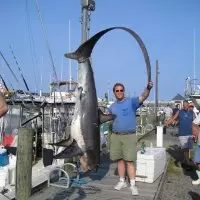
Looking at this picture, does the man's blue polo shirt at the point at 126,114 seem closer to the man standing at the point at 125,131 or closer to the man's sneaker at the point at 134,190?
the man standing at the point at 125,131

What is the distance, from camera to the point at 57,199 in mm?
5371

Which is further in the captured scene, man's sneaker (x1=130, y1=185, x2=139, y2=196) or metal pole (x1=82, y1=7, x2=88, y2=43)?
man's sneaker (x1=130, y1=185, x2=139, y2=196)

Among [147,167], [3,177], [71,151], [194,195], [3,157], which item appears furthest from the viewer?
[147,167]

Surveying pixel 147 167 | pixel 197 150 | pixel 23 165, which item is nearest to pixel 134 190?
pixel 147 167

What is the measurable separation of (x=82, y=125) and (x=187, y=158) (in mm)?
5447

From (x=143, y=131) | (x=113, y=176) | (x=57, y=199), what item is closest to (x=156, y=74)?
(x=143, y=131)

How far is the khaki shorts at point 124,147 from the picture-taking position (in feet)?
18.9

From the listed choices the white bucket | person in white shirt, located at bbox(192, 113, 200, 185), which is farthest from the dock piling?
person in white shirt, located at bbox(192, 113, 200, 185)

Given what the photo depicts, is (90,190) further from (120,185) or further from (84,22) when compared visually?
(84,22)

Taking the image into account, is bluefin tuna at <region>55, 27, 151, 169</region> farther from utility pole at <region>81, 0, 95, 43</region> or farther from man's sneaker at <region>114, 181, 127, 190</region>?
man's sneaker at <region>114, 181, 127, 190</region>

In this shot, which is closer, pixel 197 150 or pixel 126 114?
pixel 126 114

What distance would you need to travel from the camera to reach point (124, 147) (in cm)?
584

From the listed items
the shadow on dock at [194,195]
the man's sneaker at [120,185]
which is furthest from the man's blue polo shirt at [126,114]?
the shadow on dock at [194,195]

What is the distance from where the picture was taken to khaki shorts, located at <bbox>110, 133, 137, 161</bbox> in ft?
18.9
